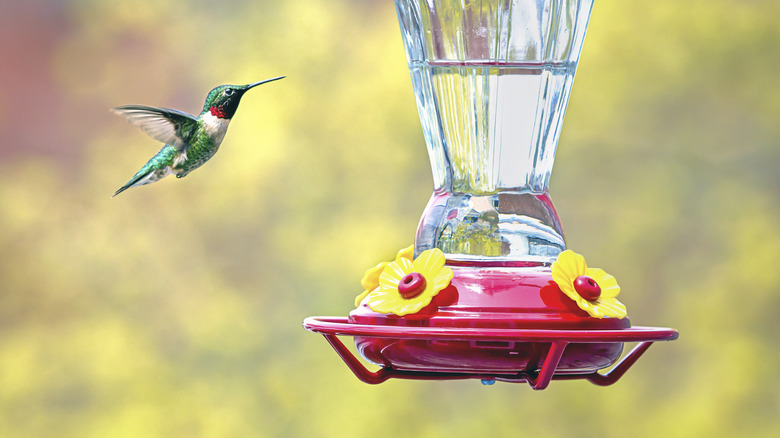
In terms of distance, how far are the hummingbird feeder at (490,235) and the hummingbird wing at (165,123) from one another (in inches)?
22.9

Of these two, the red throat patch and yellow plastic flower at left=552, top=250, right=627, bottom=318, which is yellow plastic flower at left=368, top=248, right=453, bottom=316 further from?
the red throat patch

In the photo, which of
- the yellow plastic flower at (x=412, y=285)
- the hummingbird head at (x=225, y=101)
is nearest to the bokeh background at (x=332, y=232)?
the hummingbird head at (x=225, y=101)

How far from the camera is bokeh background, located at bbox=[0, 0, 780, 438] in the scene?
538 cm

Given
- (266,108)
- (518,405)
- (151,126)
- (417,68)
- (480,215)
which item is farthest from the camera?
(266,108)

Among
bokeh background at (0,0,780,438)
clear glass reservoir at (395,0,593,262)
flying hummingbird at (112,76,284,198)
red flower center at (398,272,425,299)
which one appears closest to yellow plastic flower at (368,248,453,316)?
red flower center at (398,272,425,299)

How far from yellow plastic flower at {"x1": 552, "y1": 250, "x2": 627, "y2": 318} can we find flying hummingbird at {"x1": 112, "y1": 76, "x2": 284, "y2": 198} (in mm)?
830

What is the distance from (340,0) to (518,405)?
2.70 metres

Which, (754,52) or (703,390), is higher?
(754,52)

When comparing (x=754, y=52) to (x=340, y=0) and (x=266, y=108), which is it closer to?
(x=340, y=0)

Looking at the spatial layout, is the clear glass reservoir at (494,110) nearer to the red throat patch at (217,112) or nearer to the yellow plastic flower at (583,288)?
the yellow plastic flower at (583,288)

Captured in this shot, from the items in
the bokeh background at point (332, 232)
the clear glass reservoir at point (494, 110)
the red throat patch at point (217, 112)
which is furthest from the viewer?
the bokeh background at point (332, 232)

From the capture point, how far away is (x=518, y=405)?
532cm

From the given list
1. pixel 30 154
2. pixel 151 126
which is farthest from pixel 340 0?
pixel 151 126

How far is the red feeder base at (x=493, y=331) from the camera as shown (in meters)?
1.37
